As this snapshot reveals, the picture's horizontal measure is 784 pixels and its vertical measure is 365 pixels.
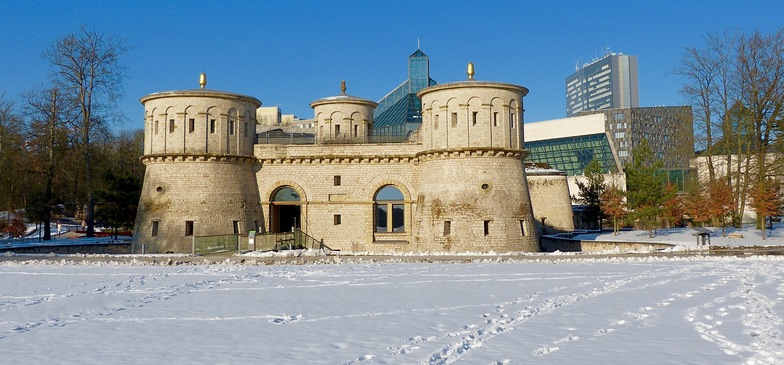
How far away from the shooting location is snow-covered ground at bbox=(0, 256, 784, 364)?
7938mm

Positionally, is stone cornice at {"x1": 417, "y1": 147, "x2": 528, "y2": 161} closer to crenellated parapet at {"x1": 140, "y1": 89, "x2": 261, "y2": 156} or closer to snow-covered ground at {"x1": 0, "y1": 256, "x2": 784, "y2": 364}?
snow-covered ground at {"x1": 0, "y1": 256, "x2": 784, "y2": 364}

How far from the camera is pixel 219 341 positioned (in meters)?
8.70

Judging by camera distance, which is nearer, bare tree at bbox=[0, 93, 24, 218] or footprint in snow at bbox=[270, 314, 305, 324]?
footprint in snow at bbox=[270, 314, 305, 324]

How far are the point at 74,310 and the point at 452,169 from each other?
18.5m

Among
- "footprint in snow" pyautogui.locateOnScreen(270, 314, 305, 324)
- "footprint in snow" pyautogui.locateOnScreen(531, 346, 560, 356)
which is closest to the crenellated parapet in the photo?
"footprint in snow" pyautogui.locateOnScreen(270, 314, 305, 324)

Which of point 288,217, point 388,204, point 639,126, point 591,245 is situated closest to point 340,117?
point 388,204

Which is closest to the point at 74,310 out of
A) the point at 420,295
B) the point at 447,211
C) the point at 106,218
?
the point at 420,295

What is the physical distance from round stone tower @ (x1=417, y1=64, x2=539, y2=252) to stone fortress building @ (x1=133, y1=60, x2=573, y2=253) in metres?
0.05

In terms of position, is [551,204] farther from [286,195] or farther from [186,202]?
[186,202]

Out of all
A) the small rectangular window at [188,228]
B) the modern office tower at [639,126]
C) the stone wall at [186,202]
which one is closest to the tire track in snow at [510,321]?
the stone wall at [186,202]

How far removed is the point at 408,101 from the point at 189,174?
2794cm

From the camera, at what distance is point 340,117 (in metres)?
33.6

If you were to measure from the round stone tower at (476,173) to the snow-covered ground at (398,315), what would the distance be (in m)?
7.91

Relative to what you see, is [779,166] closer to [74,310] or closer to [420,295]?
[420,295]
